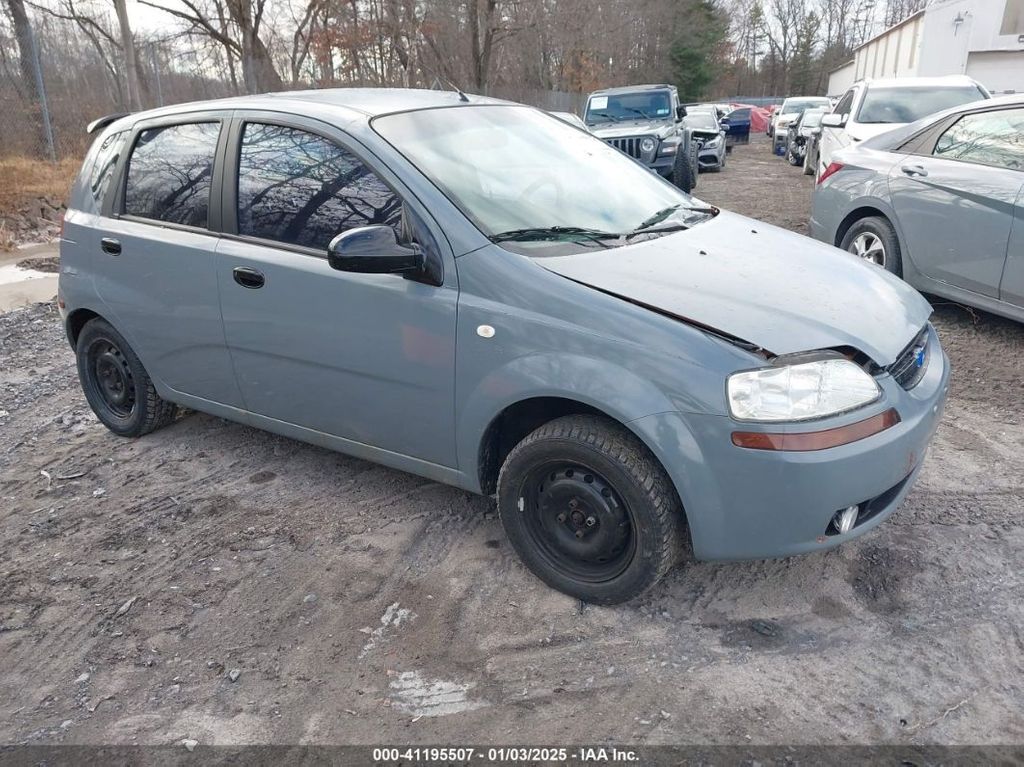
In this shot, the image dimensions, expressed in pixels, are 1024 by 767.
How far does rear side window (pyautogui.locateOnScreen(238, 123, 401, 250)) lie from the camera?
319cm

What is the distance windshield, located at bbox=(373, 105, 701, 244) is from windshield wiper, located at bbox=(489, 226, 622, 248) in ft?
A: 0.06

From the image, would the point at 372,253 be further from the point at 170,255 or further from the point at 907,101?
the point at 907,101

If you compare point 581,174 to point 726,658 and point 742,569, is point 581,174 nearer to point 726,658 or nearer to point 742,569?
point 742,569

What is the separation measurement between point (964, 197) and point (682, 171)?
8310 millimetres

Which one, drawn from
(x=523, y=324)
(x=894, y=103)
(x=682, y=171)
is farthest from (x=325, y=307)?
(x=682, y=171)

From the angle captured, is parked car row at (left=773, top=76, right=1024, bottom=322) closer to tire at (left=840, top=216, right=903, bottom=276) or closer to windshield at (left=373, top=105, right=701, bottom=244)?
tire at (left=840, top=216, right=903, bottom=276)

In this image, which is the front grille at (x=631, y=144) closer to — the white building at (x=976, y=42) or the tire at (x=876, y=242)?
the tire at (x=876, y=242)

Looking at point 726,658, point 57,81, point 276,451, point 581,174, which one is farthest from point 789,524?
point 57,81

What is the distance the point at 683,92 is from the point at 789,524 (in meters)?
56.4

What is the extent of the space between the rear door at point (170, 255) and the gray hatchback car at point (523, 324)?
0.02 m

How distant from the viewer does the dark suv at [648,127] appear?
13.0 m

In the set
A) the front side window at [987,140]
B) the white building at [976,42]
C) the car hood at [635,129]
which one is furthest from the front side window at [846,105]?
the white building at [976,42]

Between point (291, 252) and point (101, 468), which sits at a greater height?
point (291, 252)

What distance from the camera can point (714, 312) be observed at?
264 centimetres
